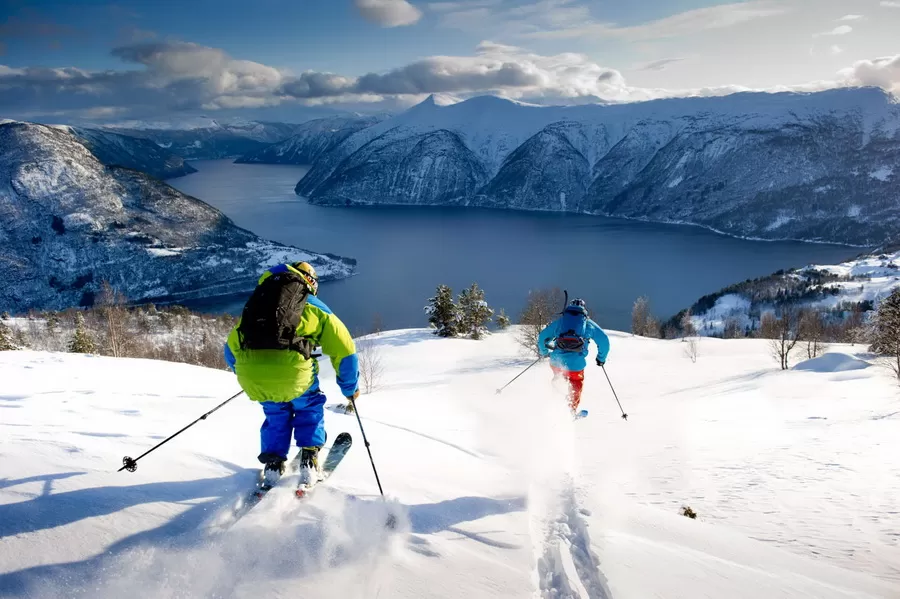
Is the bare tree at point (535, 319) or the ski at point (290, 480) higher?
the ski at point (290, 480)

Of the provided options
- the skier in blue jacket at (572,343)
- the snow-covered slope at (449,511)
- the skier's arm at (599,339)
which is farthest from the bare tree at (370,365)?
→ the snow-covered slope at (449,511)

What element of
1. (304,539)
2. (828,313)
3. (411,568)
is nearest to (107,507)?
(304,539)

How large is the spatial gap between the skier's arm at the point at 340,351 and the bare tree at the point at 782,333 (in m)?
27.3

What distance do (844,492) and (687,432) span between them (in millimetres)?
3602

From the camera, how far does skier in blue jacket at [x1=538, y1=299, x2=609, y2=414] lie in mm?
8098

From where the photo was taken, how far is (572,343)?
807 centimetres

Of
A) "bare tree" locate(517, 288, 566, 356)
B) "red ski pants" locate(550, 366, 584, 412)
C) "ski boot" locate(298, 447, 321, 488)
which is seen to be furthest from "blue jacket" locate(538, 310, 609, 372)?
"bare tree" locate(517, 288, 566, 356)

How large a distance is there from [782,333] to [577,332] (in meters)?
29.2

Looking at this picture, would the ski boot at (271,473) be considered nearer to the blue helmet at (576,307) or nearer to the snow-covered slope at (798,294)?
the blue helmet at (576,307)

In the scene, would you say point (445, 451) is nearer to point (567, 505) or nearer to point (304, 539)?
point (567, 505)

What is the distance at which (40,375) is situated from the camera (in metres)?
10.1

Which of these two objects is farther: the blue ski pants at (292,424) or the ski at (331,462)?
the blue ski pants at (292,424)

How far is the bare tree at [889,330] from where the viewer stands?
20.6m

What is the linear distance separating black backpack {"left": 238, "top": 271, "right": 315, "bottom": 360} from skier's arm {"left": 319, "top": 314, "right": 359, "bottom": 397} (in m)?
0.28
